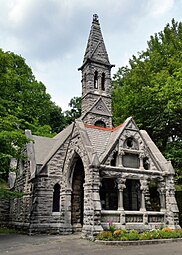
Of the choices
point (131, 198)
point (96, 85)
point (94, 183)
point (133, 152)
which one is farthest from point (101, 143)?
point (96, 85)

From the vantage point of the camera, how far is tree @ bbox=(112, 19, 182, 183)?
69.8ft

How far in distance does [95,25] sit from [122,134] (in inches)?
801

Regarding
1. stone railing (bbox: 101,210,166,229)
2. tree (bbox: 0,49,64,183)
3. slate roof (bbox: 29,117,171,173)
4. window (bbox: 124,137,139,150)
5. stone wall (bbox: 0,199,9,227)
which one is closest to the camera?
tree (bbox: 0,49,64,183)

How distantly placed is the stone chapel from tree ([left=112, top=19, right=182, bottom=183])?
5.10 metres

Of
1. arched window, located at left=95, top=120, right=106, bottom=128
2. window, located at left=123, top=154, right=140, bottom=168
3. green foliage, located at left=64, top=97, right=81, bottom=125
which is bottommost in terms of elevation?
window, located at left=123, top=154, right=140, bottom=168

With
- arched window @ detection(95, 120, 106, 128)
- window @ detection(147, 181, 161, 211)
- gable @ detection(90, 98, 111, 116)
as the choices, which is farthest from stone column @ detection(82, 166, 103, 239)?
gable @ detection(90, 98, 111, 116)

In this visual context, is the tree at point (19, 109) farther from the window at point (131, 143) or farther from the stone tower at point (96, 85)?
the window at point (131, 143)

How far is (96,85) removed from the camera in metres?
27.6

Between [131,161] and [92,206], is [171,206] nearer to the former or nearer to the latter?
[131,161]

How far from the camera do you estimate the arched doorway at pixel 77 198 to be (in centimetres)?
1744

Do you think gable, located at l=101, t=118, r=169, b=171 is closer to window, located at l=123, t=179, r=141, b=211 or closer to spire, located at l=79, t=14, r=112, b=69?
window, located at l=123, t=179, r=141, b=211

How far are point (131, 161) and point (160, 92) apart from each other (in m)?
8.47

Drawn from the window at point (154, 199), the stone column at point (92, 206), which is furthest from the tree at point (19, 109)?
the window at point (154, 199)

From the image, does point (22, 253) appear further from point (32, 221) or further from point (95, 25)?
point (95, 25)
